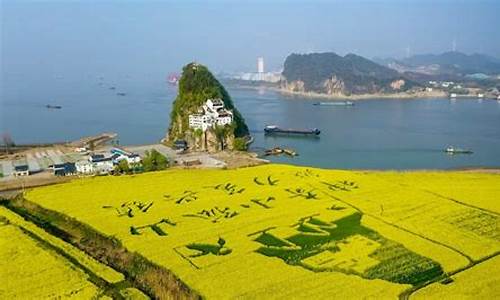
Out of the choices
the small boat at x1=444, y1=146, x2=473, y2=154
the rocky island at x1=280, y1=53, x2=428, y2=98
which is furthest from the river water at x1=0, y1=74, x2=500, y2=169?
the rocky island at x1=280, y1=53, x2=428, y2=98

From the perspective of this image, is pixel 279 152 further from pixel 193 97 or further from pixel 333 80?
pixel 333 80

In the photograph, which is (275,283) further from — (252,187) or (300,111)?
(300,111)

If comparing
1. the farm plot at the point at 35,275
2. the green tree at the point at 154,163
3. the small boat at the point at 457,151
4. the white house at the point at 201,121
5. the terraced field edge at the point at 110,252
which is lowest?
the small boat at the point at 457,151

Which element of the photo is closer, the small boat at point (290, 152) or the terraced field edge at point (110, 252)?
the terraced field edge at point (110, 252)

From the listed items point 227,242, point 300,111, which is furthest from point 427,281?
point 300,111

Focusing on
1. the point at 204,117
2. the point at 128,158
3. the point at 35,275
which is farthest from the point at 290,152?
the point at 35,275

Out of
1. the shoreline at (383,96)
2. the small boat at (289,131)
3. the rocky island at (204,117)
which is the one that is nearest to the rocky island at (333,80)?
the shoreline at (383,96)

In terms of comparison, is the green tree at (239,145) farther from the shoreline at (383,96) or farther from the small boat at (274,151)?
the shoreline at (383,96)
